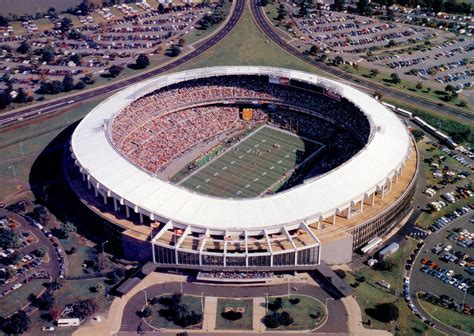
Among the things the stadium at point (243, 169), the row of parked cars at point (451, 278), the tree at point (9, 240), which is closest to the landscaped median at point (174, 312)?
the stadium at point (243, 169)

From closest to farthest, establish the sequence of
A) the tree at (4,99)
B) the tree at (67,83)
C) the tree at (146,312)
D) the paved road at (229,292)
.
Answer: the tree at (146,312)
the paved road at (229,292)
the tree at (4,99)
the tree at (67,83)

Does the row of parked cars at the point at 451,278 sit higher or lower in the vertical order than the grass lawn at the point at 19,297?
higher

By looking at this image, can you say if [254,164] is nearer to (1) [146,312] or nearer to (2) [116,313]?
(1) [146,312]

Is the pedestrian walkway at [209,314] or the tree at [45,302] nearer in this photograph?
the pedestrian walkway at [209,314]

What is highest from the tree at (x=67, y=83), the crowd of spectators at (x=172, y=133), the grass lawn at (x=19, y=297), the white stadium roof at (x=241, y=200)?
the white stadium roof at (x=241, y=200)

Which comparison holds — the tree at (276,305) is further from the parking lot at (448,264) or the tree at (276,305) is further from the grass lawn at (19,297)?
the grass lawn at (19,297)
